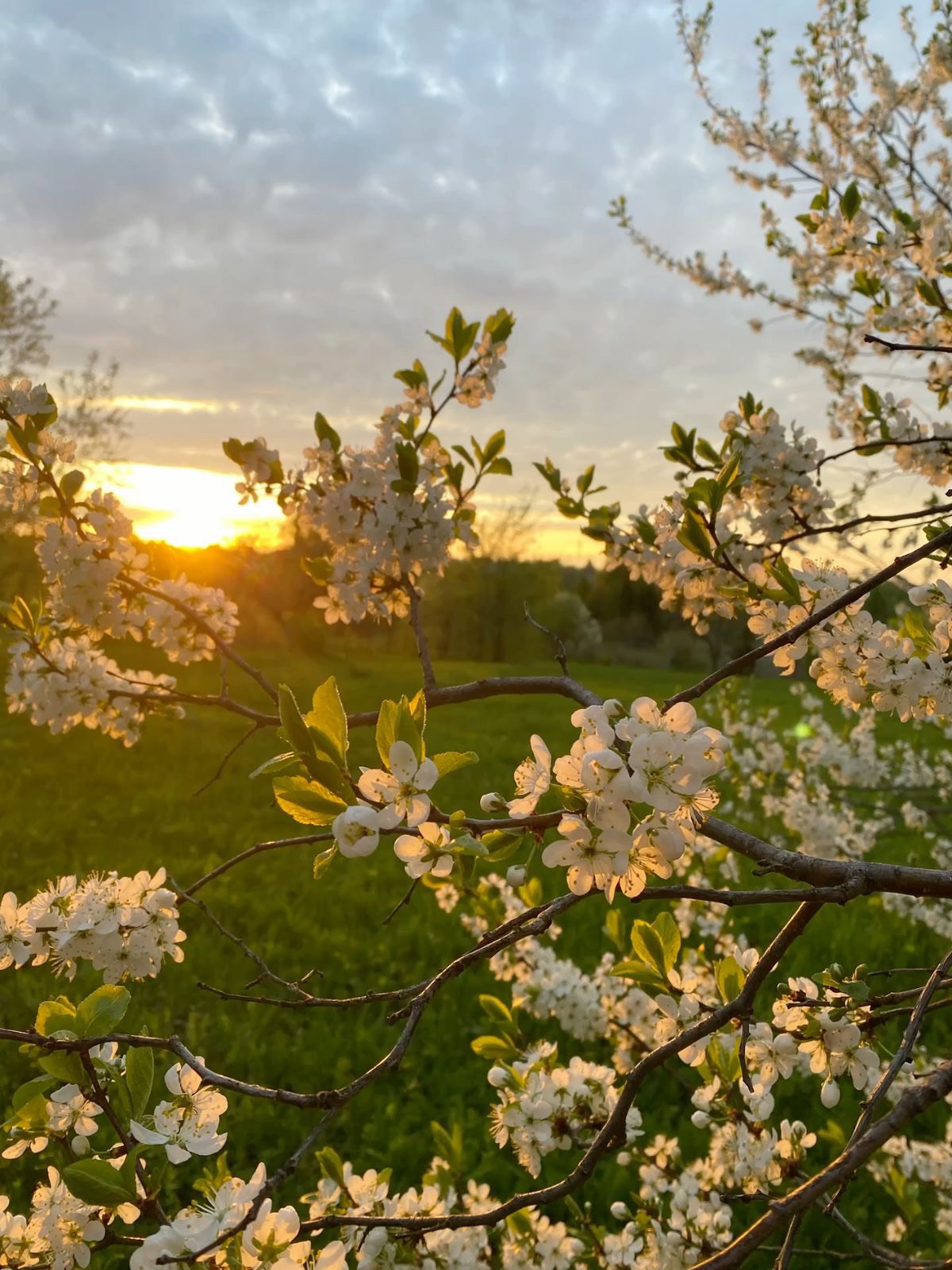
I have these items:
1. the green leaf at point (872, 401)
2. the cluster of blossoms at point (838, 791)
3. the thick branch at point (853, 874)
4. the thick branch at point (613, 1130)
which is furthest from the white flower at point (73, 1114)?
the cluster of blossoms at point (838, 791)

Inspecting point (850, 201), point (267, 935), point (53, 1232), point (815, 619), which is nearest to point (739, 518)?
point (850, 201)

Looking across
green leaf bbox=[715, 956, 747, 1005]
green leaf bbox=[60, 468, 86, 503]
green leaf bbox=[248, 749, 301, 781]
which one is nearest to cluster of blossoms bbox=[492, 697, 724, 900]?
green leaf bbox=[248, 749, 301, 781]

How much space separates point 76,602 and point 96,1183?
5.27ft

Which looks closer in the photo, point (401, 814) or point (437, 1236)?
point (401, 814)

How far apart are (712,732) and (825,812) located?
16.5 feet

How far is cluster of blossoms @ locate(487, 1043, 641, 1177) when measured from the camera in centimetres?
172

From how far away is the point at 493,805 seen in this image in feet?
2.96

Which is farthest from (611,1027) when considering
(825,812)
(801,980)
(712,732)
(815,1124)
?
(825,812)

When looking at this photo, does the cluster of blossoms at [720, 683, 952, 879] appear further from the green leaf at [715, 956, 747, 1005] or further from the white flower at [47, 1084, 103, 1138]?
the white flower at [47, 1084, 103, 1138]

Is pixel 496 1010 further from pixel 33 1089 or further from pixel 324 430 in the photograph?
pixel 324 430

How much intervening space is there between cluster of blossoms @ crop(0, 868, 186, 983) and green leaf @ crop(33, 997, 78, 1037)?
0.18m

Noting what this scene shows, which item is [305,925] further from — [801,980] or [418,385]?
[801,980]

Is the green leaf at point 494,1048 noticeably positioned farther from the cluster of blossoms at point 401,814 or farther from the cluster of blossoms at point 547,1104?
the cluster of blossoms at point 401,814

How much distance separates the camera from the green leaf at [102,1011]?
40.5 inches
